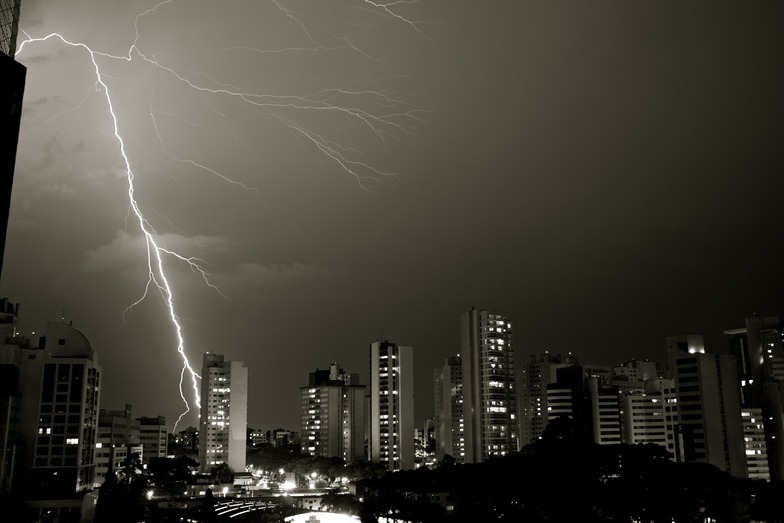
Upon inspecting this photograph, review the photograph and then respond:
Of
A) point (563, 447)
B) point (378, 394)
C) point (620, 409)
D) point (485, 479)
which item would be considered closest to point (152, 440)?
point (378, 394)

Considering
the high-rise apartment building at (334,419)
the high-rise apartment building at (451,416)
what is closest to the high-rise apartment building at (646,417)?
the high-rise apartment building at (451,416)

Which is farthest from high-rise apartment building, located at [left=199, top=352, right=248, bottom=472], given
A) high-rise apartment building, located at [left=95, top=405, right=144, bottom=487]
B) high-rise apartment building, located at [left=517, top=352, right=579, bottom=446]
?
high-rise apartment building, located at [left=517, top=352, right=579, bottom=446]

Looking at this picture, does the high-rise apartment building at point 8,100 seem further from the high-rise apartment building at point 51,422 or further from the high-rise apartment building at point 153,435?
the high-rise apartment building at point 153,435

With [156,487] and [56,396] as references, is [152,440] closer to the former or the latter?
[156,487]

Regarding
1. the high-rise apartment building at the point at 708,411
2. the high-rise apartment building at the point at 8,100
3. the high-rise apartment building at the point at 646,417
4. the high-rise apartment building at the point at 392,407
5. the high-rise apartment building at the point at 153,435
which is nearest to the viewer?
the high-rise apartment building at the point at 8,100

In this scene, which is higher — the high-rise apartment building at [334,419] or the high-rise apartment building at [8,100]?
the high-rise apartment building at [8,100]

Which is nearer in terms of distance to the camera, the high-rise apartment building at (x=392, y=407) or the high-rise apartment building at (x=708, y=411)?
the high-rise apartment building at (x=708, y=411)

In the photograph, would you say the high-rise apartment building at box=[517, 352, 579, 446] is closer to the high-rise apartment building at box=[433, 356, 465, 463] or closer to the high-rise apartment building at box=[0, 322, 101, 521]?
the high-rise apartment building at box=[433, 356, 465, 463]

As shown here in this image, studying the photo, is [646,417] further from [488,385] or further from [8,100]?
[8,100]
